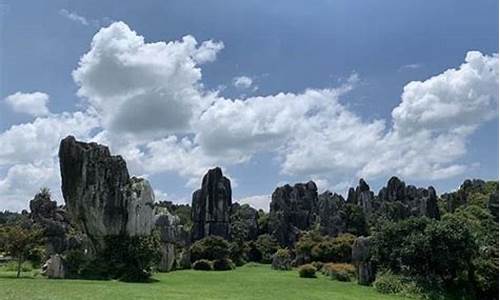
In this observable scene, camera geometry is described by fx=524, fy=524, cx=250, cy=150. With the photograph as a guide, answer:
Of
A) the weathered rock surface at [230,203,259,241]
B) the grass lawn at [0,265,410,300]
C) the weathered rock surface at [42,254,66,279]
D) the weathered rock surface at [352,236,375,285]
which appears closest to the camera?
the grass lawn at [0,265,410,300]

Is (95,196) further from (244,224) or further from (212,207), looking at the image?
(244,224)

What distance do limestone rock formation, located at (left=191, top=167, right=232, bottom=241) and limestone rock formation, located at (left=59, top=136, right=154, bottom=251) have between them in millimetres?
33185

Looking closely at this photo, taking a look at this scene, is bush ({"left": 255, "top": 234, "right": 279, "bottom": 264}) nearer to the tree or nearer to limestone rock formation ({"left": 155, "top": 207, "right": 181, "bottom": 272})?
limestone rock formation ({"left": 155, "top": 207, "right": 181, "bottom": 272})

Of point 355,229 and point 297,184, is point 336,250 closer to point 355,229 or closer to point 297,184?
point 355,229

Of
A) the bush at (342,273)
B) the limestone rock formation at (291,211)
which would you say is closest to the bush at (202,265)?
the bush at (342,273)

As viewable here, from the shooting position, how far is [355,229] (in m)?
70.7

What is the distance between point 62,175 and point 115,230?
17.8 feet

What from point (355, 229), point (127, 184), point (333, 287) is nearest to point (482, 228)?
point (333, 287)

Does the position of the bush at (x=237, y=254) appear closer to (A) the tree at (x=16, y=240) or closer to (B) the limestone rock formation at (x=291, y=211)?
(B) the limestone rock formation at (x=291, y=211)

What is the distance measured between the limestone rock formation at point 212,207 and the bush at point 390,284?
3878 centimetres

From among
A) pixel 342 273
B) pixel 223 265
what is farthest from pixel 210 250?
pixel 342 273

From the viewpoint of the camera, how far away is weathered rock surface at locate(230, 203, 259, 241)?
7166cm

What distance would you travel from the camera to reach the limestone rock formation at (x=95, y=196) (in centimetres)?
3662

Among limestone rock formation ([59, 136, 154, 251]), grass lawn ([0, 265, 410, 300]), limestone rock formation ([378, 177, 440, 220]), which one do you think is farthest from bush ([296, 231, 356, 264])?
limestone rock formation ([378, 177, 440, 220])
